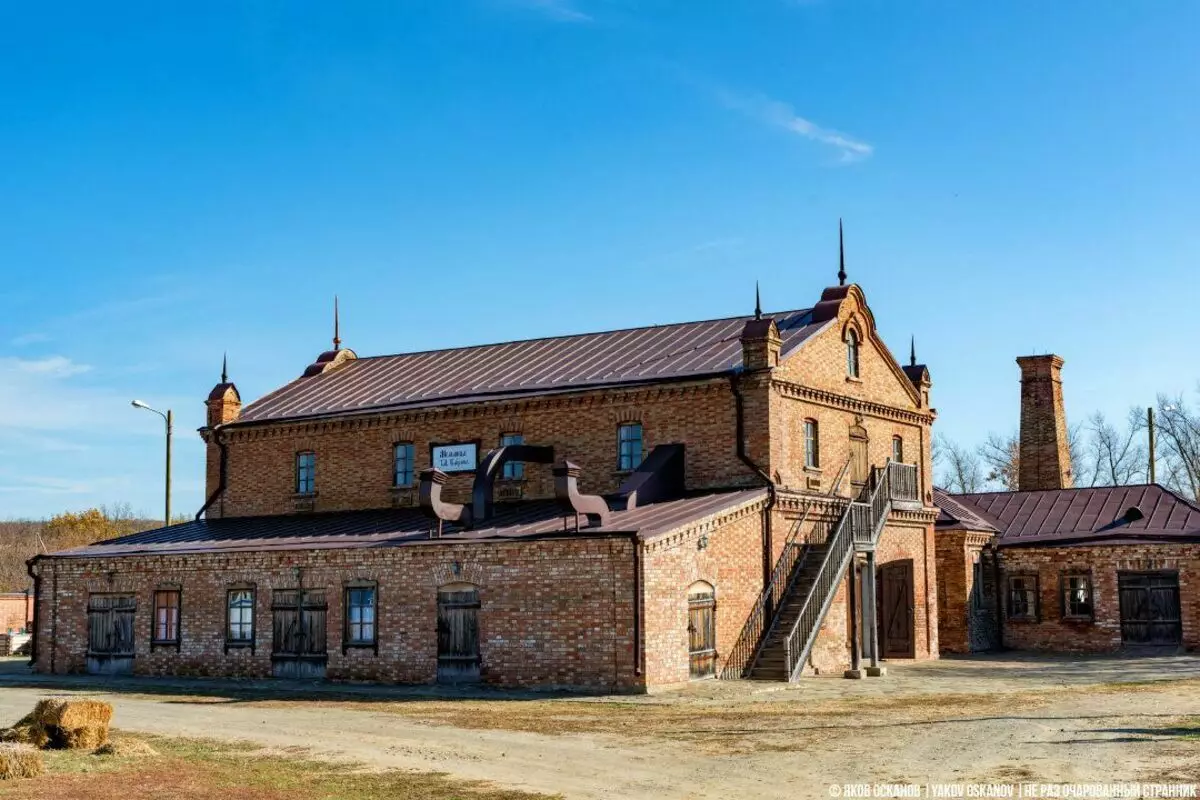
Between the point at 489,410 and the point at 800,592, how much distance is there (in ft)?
28.1

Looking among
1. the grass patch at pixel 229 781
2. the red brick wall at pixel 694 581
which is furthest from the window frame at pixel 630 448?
the grass patch at pixel 229 781

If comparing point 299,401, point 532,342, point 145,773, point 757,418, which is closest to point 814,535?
point 757,418

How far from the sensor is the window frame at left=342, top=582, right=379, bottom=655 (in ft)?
91.2

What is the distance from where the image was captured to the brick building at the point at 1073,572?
116ft

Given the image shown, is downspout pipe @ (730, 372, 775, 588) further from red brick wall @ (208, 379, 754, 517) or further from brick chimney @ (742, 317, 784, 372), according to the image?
brick chimney @ (742, 317, 784, 372)

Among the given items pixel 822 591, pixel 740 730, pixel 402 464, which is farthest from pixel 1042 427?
pixel 740 730

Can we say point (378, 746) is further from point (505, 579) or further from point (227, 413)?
point (227, 413)

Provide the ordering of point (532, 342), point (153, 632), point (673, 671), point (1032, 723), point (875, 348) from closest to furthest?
point (1032, 723), point (673, 671), point (153, 632), point (875, 348), point (532, 342)

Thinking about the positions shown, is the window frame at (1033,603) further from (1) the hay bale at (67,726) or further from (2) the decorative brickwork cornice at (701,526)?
(1) the hay bale at (67,726)

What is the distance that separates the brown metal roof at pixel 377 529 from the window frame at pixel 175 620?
908mm

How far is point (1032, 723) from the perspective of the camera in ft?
61.9

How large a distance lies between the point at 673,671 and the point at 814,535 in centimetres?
629

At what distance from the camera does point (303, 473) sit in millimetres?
34906

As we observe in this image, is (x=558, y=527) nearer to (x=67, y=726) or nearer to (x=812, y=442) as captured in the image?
(x=812, y=442)
